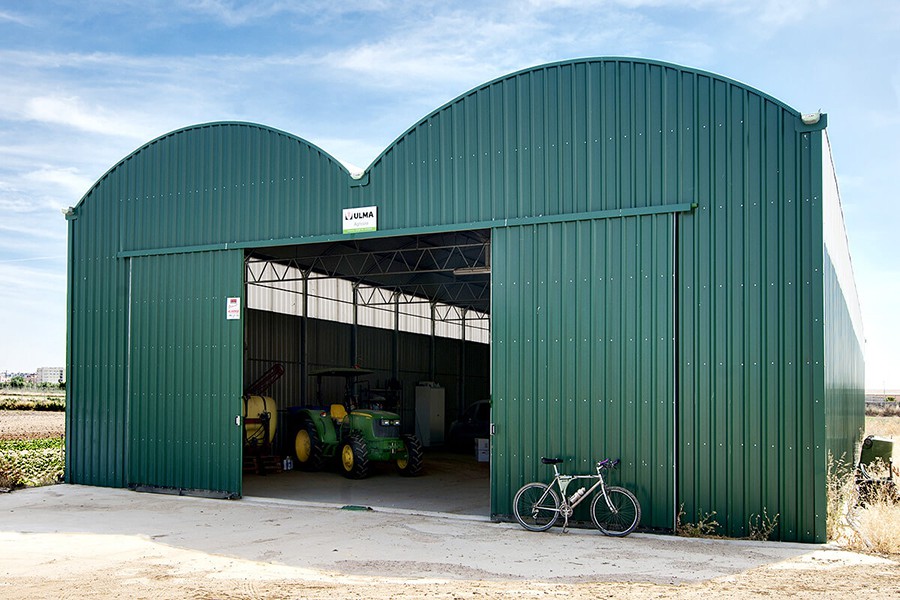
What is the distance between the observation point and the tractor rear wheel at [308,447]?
748 inches

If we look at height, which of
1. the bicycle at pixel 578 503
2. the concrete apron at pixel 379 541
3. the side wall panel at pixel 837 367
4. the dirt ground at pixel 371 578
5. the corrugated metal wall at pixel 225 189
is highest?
the corrugated metal wall at pixel 225 189

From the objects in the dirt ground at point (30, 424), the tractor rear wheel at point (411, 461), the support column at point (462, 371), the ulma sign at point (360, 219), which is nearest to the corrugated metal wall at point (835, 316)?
the ulma sign at point (360, 219)

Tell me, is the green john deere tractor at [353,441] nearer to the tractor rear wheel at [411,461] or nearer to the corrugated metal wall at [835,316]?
the tractor rear wheel at [411,461]

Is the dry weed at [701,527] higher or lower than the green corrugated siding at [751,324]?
lower

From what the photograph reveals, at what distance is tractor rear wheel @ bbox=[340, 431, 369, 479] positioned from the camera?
57.6 ft

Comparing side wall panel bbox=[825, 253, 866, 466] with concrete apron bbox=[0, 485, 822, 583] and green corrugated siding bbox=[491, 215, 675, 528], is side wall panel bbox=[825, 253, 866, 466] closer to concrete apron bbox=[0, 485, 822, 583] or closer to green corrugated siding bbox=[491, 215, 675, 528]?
green corrugated siding bbox=[491, 215, 675, 528]

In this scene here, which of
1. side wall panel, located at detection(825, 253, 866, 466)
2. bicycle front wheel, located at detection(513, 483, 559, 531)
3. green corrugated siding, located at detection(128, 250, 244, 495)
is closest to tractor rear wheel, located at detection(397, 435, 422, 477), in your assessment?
green corrugated siding, located at detection(128, 250, 244, 495)

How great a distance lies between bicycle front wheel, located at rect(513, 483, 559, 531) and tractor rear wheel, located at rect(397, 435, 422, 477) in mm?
6779

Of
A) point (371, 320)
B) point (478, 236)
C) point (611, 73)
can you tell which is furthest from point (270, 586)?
point (371, 320)

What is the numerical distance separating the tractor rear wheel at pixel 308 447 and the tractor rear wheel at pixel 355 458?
43.5 inches

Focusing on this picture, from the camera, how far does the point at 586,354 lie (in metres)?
11.7

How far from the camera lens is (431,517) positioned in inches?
492

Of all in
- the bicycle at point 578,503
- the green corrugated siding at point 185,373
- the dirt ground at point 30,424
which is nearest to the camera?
the bicycle at point 578,503

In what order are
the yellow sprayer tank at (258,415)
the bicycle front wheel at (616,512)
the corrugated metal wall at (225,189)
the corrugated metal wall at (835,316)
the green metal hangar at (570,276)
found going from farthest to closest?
1. the yellow sprayer tank at (258,415)
2. the corrugated metal wall at (225,189)
3. the corrugated metal wall at (835,316)
4. the bicycle front wheel at (616,512)
5. the green metal hangar at (570,276)
